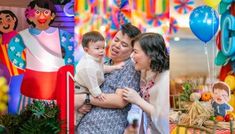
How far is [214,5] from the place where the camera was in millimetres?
3105

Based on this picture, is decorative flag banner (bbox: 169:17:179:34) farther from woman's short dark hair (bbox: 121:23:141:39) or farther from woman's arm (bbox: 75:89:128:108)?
woman's arm (bbox: 75:89:128:108)

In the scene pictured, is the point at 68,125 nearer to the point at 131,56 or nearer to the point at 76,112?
the point at 76,112

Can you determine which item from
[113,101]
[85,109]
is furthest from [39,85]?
[113,101]

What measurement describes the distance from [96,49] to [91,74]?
229mm

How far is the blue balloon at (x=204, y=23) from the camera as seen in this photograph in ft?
10.1

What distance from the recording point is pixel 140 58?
314 centimetres

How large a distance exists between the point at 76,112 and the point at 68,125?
0.14 metres

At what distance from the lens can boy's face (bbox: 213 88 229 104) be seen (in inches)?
123

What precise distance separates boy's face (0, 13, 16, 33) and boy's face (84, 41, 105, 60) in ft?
2.54

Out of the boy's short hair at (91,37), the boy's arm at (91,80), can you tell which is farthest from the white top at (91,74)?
the boy's short hair at (91,37)

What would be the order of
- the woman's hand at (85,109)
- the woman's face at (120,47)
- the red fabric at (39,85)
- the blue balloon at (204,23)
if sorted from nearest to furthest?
the blue balloon at (204,23) < the woman's face at (120,47) < the woman's hand at (85,109) < the red fabric at (39,85)

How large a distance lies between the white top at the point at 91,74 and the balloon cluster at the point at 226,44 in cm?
104

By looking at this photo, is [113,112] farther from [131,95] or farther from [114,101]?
[131,95]

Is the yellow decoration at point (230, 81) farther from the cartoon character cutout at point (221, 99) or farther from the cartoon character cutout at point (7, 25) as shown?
the cartoon character cutout at point (7, 25)
